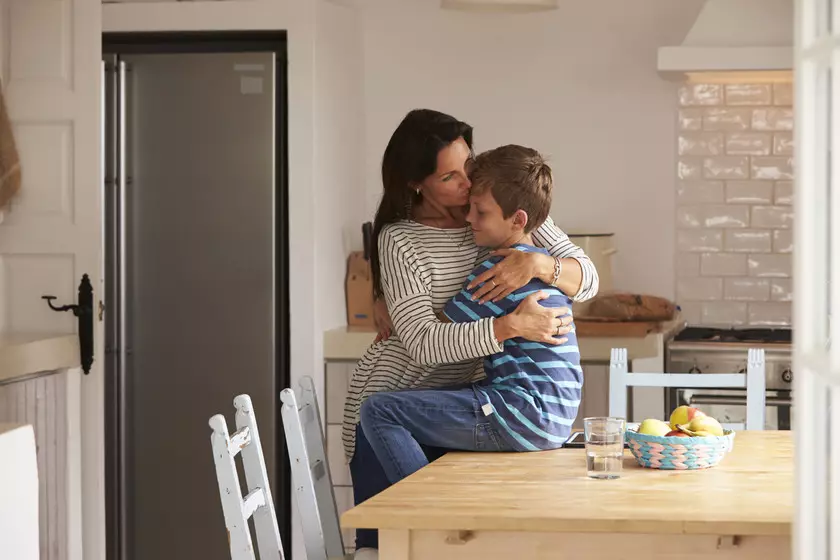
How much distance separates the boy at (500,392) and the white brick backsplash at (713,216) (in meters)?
2.26

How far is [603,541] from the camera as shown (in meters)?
1.86

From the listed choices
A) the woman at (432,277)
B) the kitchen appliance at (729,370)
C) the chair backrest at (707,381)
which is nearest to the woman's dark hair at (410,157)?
the woman at (432,277)

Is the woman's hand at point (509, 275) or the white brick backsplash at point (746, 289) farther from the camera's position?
the white brick backsplash at point (746, 289)

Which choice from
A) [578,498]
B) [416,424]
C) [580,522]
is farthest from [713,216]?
[580,522]

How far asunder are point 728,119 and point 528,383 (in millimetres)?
2555

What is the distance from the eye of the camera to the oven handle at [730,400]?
3.79 metres

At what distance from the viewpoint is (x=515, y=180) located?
2.42m

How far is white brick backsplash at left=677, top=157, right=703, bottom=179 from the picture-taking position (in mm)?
4586

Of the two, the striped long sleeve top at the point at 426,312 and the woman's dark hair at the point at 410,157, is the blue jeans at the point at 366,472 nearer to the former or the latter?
the striped long sleeve top at the point at 426,312

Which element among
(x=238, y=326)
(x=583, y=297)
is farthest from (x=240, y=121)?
(x=583, y=297)

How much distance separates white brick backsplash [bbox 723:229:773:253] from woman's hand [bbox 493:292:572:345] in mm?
2396

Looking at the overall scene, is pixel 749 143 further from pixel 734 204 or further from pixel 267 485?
pixel 267 485

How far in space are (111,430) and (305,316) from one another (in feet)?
2.74

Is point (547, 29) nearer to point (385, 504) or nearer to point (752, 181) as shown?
point (752, 181)
